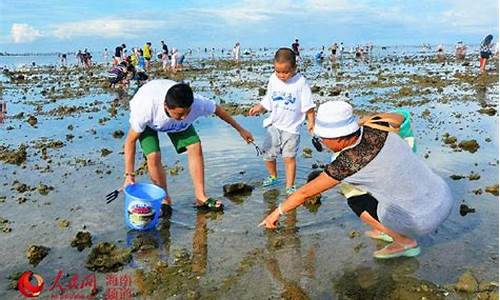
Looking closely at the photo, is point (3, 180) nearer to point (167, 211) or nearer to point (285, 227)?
point (167, 211)

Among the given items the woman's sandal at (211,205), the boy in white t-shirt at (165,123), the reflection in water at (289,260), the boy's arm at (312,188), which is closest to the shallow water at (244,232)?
the reflection in water at (289,260)

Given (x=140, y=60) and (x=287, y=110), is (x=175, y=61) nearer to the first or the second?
(x=140, y=60)

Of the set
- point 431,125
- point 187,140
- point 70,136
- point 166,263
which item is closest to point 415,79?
point 431,125

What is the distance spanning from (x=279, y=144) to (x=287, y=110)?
0.43 meters

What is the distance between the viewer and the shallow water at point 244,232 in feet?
12.3

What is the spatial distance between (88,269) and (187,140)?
1817 millimetres

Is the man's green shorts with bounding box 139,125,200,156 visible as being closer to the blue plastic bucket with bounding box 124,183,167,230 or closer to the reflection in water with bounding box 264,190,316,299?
the blue plastic bucket with bounding box 124,183,167,230

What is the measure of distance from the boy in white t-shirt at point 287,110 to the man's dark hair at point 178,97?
1497mm

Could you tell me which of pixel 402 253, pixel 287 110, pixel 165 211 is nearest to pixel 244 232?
pixel 165 211

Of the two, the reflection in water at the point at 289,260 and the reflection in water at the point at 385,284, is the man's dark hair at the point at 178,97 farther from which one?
the reflection in water at the point at 385,284

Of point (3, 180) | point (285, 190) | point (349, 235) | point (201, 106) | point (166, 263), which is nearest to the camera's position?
point (166, 263)

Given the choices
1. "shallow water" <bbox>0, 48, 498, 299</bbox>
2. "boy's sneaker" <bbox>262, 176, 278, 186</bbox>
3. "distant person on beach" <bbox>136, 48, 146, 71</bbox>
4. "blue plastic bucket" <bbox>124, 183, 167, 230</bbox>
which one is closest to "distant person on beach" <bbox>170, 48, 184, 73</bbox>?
"distant person on beach" <bbox>136, 48, 146, 71</bbox>

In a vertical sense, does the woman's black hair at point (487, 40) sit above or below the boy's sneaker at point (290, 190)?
above

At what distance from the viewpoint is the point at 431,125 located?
9.45 metres
